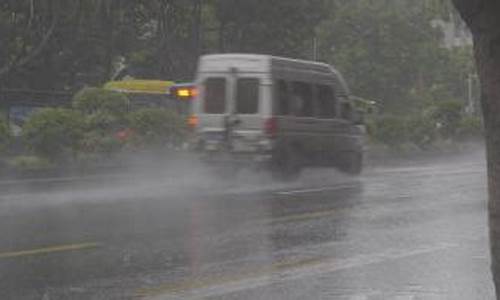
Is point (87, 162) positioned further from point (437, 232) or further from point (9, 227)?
point (437, 232)

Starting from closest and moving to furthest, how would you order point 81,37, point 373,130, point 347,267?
point 347,267
point 373,130
point 81,37

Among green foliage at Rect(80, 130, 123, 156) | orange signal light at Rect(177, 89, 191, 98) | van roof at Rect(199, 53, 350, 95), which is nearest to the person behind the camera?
van roof at Rect(199, 53, 350, 95)

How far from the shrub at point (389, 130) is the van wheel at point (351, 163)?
37.7ft

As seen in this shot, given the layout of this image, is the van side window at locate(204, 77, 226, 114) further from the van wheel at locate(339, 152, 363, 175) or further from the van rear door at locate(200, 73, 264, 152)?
the van wheel at locate(339, 152, 363, 175)

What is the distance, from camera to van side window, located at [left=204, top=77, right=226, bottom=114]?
1884 cm

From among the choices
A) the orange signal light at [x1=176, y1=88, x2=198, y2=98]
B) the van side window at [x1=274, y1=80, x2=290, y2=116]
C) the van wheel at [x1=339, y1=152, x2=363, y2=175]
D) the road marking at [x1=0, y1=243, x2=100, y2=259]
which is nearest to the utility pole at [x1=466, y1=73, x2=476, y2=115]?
the orange signal light at [x1=176, y1=88, x2=198, y2=98]

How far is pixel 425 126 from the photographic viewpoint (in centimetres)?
3378

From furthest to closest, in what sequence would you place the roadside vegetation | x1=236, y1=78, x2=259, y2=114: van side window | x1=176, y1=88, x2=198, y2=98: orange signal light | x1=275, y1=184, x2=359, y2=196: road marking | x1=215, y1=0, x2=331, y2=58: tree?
1. x1=215, y1=0, x2=331, y2=58: tree
2. the roadside vegetation
3. x1=176, y1=88, x2=198, y2=98: orange signal light
4. x1=236, y1=78, x2=259, y2=114: van side window
5. x1=275, y1=184, x2=359, y2=196: road marking

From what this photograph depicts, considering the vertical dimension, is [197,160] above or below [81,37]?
below

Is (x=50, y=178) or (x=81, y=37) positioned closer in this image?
(x=50, y=178)

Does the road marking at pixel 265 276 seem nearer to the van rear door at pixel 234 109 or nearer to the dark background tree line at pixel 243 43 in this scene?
the van rear door at pixel 234 109

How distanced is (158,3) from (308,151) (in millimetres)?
18661

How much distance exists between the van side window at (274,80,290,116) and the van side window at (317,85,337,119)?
1026mm

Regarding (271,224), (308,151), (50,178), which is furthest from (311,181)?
(271,224)
